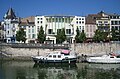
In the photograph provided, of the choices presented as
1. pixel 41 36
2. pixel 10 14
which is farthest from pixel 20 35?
pixel 10 14

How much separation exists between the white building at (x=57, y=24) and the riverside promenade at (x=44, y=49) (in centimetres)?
1271

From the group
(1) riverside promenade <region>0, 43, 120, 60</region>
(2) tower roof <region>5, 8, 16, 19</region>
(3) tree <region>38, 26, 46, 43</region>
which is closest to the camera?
(1) riverside promenade <region>0, 43, 120, 60</region>

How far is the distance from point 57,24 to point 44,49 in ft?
52.1

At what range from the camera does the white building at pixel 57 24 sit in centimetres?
8019

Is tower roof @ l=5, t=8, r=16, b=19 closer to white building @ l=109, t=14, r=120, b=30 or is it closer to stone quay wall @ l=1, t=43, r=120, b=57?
stone quay wall @ l=1, t=43, r=120, b=57

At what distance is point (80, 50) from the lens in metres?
67.9

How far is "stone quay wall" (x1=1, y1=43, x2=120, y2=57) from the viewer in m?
65.4

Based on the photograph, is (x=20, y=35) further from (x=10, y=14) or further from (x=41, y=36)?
(x=10, y=14)

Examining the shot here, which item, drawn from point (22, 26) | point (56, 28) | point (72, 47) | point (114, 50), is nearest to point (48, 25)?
point (56, 28)

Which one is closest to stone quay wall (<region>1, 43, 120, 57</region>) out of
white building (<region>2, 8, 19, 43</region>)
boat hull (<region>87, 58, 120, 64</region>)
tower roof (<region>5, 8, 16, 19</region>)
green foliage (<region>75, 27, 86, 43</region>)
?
green foliage (<region>75, 27, 86, 43</region>)

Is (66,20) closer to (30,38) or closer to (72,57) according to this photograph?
(30,38)

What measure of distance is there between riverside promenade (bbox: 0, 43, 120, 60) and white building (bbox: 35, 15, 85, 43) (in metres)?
12.7

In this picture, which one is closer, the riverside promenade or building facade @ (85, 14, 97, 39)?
the riverside promenade

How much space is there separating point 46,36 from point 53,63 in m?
22.6
